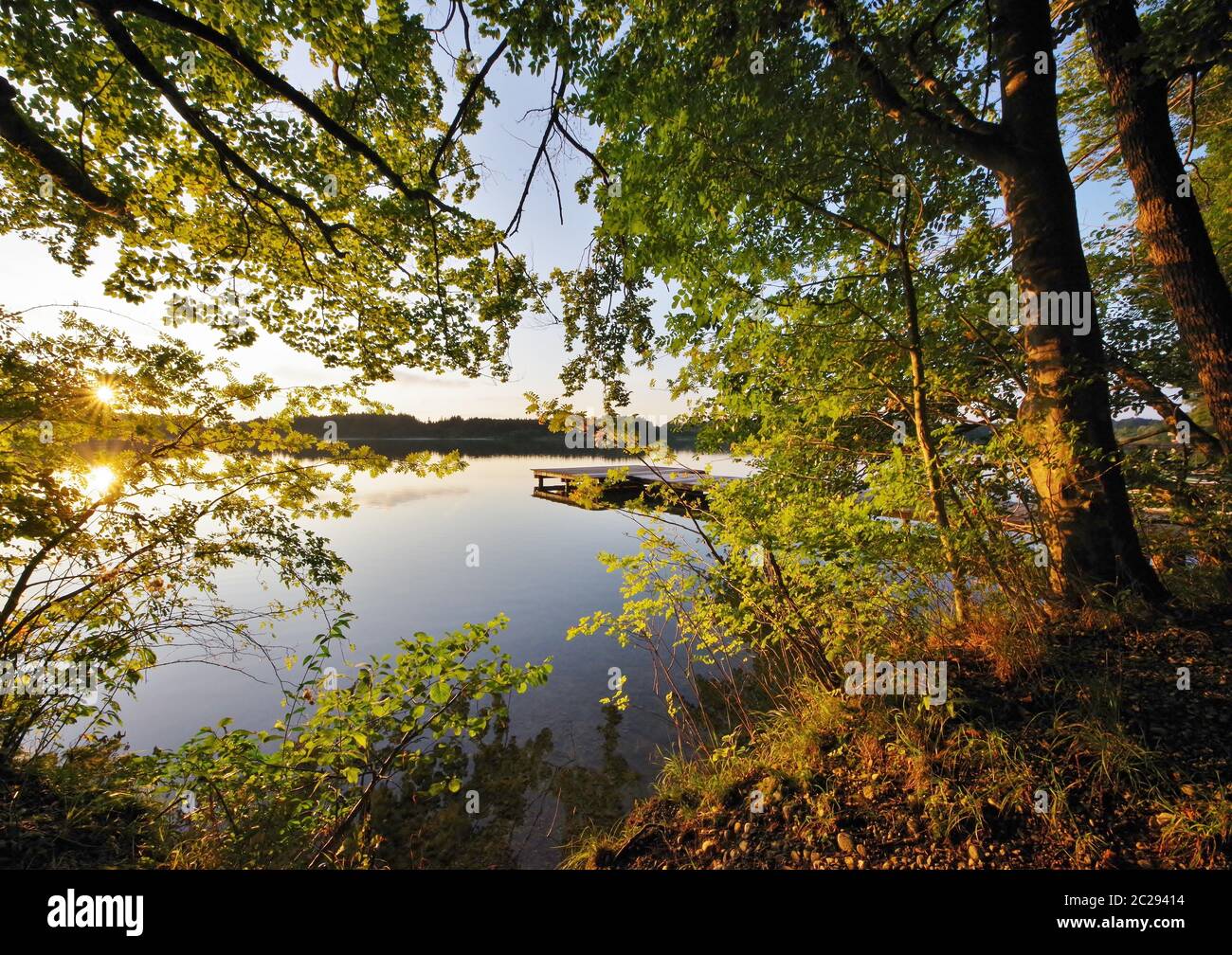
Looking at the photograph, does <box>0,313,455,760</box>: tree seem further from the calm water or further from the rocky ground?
the rocky ground

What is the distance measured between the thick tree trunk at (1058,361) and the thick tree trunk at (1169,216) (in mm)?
400

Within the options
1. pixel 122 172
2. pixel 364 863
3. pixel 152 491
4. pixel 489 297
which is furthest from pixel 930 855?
pixel 122 172

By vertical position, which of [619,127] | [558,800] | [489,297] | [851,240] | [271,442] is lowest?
[558,800]

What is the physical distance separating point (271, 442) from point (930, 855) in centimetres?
647

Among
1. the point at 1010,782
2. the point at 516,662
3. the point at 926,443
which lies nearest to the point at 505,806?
the point at 516,662

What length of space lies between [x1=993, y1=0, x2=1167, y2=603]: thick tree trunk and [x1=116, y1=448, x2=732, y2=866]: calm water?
3096mm

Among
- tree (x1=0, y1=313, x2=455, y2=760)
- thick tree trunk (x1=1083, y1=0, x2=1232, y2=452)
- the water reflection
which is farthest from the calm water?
thick tree trunk (x1=1083, y1=0, x2=1232, y2=452)

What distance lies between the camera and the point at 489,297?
21.9ft

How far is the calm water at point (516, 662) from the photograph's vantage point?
4.73 metres

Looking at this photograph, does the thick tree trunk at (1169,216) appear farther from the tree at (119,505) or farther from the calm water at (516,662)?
the tree at (119,505)

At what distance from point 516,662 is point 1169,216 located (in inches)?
396

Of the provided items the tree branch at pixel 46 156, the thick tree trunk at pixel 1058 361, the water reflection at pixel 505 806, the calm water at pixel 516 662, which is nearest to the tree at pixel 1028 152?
the thick tree trunk at pixel 1058 361

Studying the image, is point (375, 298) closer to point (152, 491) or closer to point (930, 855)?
point (152, 491)

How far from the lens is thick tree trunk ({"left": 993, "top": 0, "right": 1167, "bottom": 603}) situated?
3236mm
